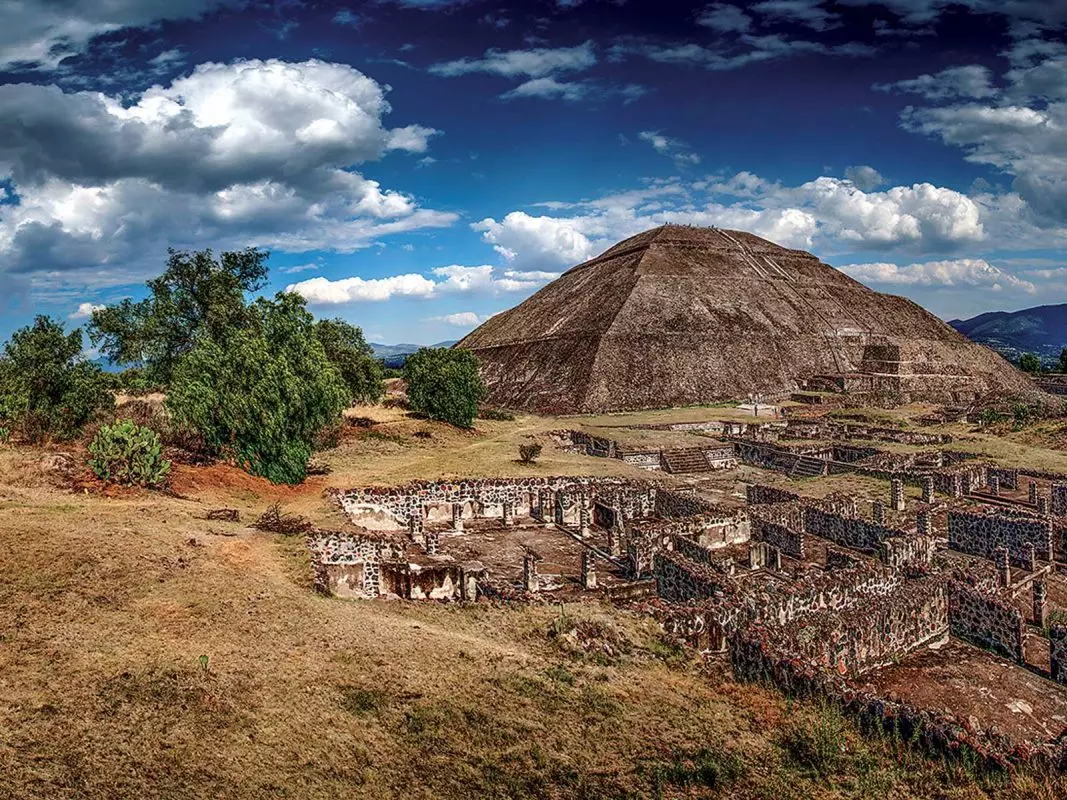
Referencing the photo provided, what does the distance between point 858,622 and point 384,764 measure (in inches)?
335

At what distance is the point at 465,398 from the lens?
43.9 meters

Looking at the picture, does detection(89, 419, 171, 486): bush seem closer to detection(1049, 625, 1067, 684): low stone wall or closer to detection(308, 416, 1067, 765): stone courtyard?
detection(308, 416, 1067, 765): stone courtyard

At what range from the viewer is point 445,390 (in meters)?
43.4

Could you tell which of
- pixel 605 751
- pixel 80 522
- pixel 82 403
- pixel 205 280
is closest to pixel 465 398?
pixel 205 280

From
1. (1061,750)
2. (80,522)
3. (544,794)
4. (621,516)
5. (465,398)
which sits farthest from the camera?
(465,398)

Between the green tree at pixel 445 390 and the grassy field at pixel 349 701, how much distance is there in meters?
30.1

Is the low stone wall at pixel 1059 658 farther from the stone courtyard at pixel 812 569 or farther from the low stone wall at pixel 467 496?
the low stone wall at pixel 467 496

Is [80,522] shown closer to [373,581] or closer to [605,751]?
[373,581]

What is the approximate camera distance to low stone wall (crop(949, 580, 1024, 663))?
479 inches

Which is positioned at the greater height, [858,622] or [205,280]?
[205,280]

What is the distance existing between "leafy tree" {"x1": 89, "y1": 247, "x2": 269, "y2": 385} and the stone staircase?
24674 mm

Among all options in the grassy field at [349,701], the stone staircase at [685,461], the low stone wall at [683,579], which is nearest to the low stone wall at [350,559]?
the grassy field at [349,701]

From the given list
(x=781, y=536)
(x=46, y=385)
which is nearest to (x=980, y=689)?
(x=781, y=536)

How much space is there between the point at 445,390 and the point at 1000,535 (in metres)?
31.3
